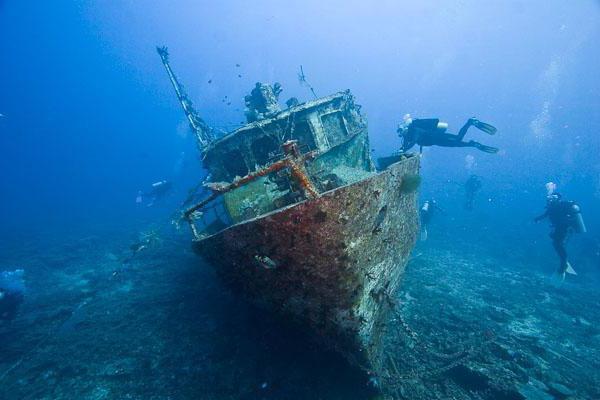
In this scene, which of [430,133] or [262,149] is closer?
[262,149]

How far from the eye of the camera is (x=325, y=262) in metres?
4.26

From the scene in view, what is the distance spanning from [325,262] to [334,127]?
5677 millimetres

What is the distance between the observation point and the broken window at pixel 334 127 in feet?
28.9

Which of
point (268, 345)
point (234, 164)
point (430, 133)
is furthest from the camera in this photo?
point (430, 133)

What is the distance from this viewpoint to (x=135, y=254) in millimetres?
14734

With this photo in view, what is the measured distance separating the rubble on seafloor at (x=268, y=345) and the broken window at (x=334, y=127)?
4778mm

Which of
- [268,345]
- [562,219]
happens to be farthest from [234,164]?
[562,219]

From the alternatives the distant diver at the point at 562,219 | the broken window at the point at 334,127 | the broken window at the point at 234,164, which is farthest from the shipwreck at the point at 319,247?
the distant diver at the point at 562,219

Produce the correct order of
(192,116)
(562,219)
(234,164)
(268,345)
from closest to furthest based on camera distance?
(268,345)
(234,164)
(562,219)
(192,116)

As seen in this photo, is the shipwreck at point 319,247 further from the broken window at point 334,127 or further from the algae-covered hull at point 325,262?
the broken window at point 334,127

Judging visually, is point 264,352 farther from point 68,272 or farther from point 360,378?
point 68,272

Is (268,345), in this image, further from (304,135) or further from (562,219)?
(562,219)

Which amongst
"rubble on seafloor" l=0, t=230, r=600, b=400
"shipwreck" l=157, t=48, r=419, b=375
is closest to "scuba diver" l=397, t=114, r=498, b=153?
"shipwreck" l=157, t=48, r=419, b=375

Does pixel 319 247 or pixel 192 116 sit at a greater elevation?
pixel 192 116
